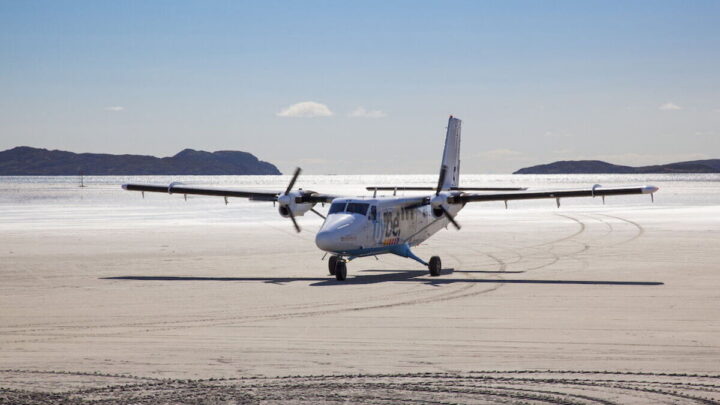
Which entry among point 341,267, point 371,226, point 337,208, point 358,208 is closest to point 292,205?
point 337,208

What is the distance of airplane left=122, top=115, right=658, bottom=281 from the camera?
2553 centimetres

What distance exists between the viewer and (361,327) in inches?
659

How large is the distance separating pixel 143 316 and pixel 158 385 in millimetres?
6878

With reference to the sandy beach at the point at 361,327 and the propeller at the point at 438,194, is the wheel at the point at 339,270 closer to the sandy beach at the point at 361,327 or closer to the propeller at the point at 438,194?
the sandy beach at the point at 361,327

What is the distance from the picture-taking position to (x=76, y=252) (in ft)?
115

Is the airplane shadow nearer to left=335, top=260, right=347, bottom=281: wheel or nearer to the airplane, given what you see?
left=335, top=260, right=347, bottom=281: wheel

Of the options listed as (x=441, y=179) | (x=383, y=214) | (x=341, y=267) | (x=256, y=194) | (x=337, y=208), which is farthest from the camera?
(x=256, y=194)

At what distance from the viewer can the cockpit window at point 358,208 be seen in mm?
26422

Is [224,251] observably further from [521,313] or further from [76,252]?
[521,313]

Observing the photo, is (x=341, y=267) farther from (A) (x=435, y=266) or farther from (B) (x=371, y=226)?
(A) (x=435, y=266)

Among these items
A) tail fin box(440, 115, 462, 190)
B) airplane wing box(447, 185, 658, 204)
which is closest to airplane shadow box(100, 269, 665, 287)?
airplane wing box(447, 185, 658, 204)

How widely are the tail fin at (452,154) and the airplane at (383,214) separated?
0.12 m

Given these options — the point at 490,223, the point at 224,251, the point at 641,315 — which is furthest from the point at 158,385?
the point at 490,223

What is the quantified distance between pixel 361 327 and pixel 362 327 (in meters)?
0.02
